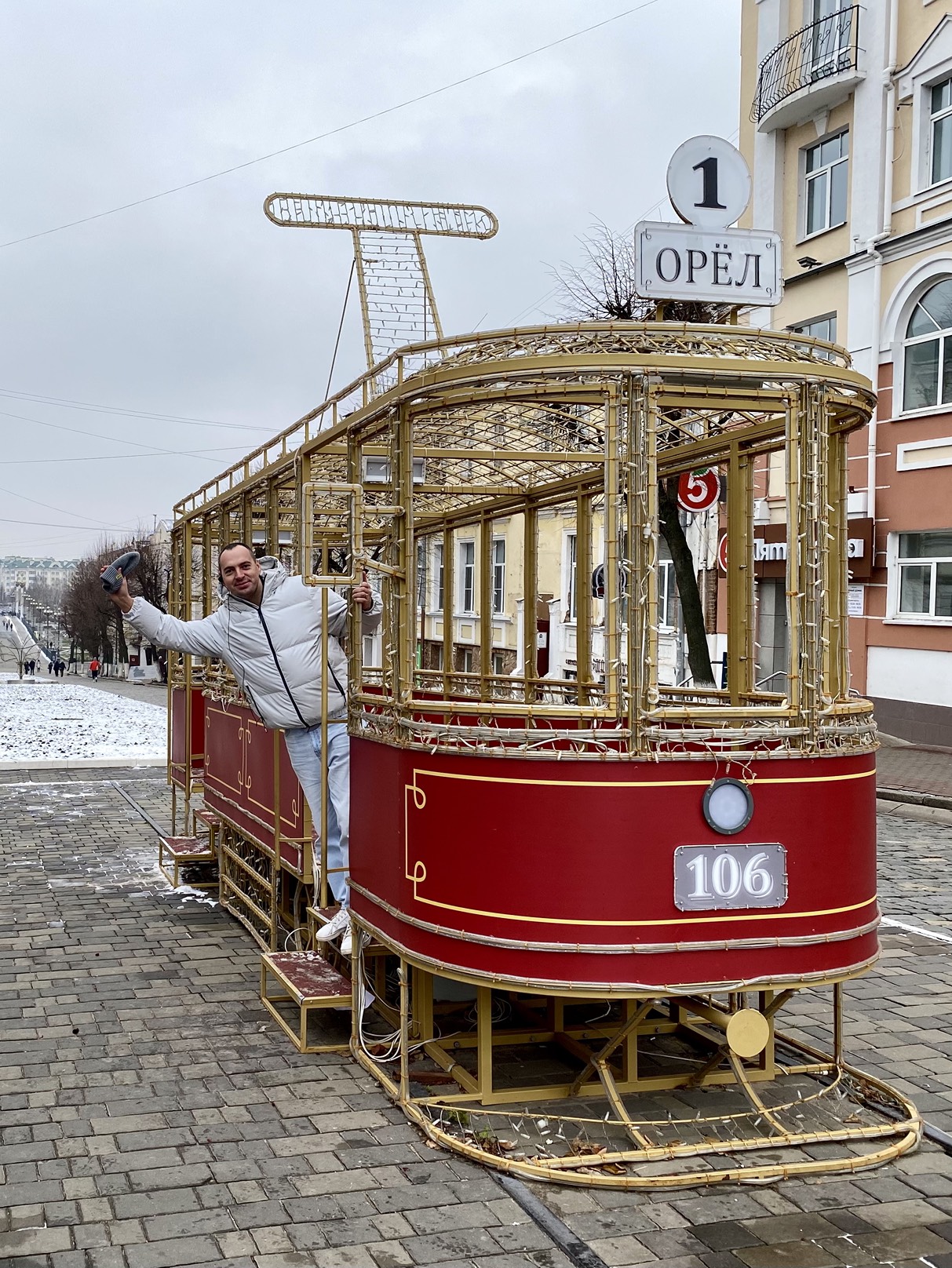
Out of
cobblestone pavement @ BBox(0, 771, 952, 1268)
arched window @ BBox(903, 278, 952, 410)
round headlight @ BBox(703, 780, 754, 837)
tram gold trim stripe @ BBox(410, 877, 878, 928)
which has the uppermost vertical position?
arched window @ BBox(903, 278, 952, 410)

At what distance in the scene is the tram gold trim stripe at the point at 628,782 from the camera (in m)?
5.20

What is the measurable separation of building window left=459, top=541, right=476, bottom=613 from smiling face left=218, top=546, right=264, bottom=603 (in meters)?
2.90

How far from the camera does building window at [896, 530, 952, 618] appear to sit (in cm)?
2172

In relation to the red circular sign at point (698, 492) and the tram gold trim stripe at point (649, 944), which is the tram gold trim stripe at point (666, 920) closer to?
the tram gold trim stripe at point (649, 944)

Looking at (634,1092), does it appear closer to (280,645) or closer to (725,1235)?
(725,1235)

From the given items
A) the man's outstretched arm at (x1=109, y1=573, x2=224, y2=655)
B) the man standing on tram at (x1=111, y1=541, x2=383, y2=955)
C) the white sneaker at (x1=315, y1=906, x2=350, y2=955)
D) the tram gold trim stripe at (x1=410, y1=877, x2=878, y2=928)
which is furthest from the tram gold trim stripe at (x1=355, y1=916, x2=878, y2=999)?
the man's outstretched arm at (x1=109, y1=573, x2=224, y2=655)

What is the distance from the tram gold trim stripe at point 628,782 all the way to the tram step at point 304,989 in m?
1.59

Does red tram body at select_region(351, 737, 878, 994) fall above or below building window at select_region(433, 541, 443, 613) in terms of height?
below

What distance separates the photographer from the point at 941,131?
2222 cm

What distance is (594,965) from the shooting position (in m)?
5.21

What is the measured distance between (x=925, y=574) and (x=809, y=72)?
30.5 feet

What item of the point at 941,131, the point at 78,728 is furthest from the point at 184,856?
the point at 78,728

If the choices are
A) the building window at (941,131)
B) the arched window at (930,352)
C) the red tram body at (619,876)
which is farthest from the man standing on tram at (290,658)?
the building window at (941,131)

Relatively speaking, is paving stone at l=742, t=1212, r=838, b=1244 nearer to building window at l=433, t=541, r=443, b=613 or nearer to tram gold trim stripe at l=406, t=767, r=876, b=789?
tram gold trim stripe at l=406, t=767, r=876, b=789
